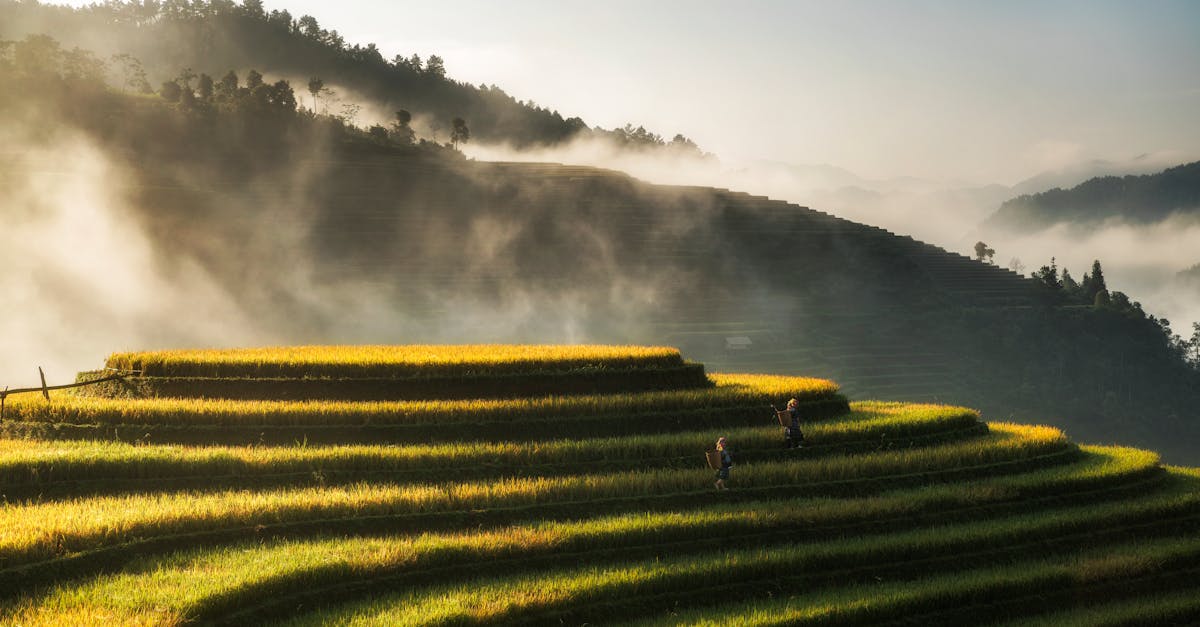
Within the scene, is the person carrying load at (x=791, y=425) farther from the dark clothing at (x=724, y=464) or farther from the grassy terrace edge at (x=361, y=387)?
the grassy terrace edge at (x=361, y=387)

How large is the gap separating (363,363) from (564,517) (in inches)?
324

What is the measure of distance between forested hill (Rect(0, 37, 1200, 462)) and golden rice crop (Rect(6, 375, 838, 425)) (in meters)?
59.4

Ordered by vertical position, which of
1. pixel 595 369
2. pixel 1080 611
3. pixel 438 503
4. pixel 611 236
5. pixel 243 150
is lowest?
pixel 1080 611

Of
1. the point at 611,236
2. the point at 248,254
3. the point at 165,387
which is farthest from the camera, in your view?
the point at 611,236

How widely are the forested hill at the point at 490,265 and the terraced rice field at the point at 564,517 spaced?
199 feet

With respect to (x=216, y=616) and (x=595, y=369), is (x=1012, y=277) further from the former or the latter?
(x=216, y=616)

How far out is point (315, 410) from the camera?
25156 millimetres

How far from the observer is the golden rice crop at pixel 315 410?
25.0m

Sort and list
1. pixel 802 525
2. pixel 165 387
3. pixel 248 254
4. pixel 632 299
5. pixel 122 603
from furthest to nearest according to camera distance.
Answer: pixel 632 299, pixel 248 254, pixel 165 387, pixel 802 525, pixel 122 603

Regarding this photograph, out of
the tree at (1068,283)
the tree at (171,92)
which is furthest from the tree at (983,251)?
the tree at (171,92)

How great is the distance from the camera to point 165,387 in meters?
27.4

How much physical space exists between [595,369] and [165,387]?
10.7m

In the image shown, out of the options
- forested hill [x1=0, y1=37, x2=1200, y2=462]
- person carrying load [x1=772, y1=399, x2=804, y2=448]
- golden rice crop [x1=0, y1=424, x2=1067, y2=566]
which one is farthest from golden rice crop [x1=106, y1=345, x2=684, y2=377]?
forested hill [x1=0, y1=37, x2=1200, y2=462]

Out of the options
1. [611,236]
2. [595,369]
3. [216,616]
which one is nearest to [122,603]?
[216,616]
